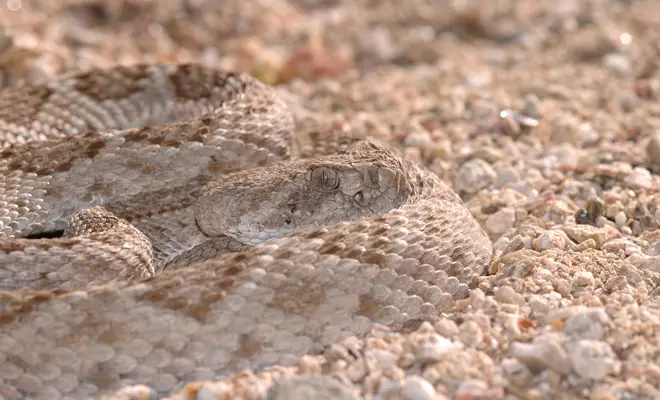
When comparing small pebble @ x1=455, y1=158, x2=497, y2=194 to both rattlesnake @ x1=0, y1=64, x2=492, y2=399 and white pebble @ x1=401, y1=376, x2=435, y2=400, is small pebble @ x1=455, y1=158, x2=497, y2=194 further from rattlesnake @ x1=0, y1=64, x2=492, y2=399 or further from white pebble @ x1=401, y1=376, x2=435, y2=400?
white pebble @ x1=401, y1=376, x2=435, y2=400

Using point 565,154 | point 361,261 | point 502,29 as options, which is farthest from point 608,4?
point 361,261

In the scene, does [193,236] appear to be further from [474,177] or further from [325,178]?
[474,177]

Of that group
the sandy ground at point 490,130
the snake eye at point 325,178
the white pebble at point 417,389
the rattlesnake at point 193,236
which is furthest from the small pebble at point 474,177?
the white pebble at point 417,389

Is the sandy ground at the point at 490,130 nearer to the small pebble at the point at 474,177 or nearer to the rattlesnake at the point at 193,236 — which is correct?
the small pebble at the point at 474,177

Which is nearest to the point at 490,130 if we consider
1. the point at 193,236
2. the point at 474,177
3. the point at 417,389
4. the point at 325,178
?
the point at 474,177

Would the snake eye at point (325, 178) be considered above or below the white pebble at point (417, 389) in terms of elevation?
above

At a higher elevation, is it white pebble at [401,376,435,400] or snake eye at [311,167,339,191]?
snake eye at [311,167,339,191]

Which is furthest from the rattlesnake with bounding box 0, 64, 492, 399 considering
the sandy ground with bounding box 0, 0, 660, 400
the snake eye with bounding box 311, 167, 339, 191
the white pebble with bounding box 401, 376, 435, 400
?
the white pebble with bounding box 401, 376, 435, 400
